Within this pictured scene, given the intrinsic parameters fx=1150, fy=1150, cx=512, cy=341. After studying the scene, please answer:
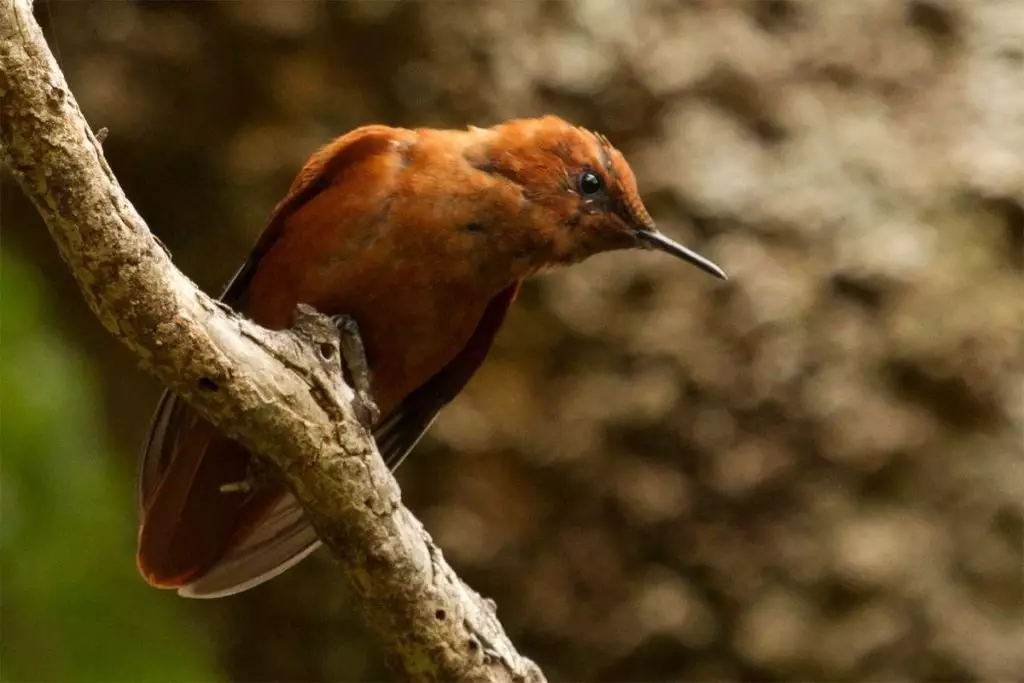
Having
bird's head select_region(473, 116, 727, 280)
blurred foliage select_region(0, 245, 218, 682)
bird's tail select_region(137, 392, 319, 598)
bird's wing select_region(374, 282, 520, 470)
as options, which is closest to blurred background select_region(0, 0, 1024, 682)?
blurred foliage select_region(0, 245, 218, 682)

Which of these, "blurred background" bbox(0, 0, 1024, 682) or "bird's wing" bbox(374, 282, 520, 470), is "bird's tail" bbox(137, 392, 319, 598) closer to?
"bird's wing" bbox(374, 282, 520, 470)

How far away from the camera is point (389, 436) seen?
2676mm

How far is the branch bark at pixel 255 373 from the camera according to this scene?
1.60 m

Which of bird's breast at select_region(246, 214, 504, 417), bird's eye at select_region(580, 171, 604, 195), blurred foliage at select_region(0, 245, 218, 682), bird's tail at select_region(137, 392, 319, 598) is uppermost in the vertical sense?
bird's eye at select_region(580, 171, 604, 195)

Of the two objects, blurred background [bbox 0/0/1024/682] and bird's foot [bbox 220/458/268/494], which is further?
blurred background [bbox 0/0/1024/682]

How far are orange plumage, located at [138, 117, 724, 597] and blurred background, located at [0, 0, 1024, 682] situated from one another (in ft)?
4.41

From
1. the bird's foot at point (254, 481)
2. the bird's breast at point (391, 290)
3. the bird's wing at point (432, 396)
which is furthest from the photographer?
the bird's wing at point (432, 396)

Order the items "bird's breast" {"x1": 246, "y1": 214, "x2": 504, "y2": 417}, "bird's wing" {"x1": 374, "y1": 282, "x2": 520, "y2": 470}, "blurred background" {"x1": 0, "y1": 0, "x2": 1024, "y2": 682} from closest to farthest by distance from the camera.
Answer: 1. "bird's breast" {"x1": 246, "y1": 214, "x2": 504, "y2": 417}
2. "bird's wing" {"x1": 374, "y1": 282, "x2": 520, "y2": 470}
3. "blurred background" {"x1": 0, "y1": 0, "x2": 1024, "y2": 682}

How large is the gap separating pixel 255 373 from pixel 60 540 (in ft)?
6.81

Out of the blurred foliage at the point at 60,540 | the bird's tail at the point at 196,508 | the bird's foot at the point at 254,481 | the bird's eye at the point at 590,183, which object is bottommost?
the blurred foliage at the point at 60,540

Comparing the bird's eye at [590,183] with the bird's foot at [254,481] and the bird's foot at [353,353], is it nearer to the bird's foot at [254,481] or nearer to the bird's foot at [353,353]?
the bird's foot at [353,353]

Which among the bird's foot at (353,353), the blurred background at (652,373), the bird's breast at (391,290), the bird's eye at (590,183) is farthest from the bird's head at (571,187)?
the blurred background at (652,373)

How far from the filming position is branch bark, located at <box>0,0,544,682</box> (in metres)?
1.60

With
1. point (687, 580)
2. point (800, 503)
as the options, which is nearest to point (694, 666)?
point (687, 580)
